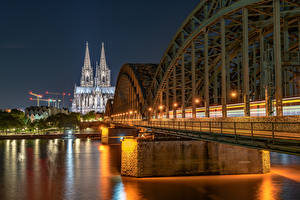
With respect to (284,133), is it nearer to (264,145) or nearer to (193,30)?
(264,145)

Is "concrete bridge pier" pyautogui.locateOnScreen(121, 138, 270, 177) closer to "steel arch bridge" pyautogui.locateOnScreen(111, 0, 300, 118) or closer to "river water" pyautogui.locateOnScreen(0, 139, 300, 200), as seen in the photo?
"river water" pyautogui.locateOnScreen(0, 139, 300, 200)

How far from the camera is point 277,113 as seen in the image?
21.4 metres

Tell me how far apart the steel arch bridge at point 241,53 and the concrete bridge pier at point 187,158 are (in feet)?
14.6

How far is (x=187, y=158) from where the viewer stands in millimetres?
38188

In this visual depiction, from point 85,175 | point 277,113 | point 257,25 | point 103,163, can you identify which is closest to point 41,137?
point 103,163

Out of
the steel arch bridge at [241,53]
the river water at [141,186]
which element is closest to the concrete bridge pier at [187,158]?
the river water at [141,186]

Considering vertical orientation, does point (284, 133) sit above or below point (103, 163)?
above

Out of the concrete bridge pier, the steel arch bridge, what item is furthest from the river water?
the steel arch bridge

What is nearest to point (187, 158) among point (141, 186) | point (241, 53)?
point (141, 186)

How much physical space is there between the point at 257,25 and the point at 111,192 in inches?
830

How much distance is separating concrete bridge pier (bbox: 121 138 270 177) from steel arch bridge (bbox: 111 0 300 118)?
4448 mm

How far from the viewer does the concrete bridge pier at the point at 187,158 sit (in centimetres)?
3775

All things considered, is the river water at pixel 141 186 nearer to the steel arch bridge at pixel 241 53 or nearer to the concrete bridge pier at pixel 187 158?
the concrete bridge pier at pixel 187 158

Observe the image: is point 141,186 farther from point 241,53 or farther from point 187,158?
point 241,53
